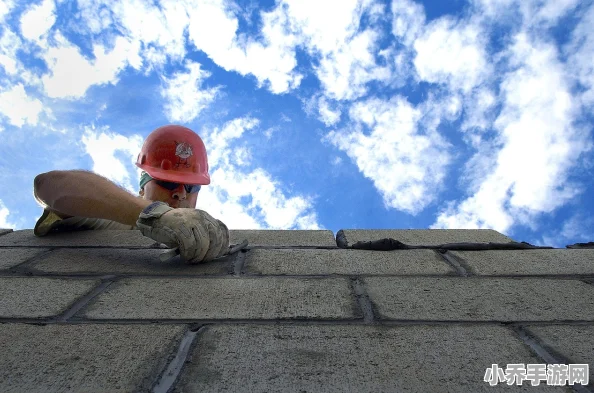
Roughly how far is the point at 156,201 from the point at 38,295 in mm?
651

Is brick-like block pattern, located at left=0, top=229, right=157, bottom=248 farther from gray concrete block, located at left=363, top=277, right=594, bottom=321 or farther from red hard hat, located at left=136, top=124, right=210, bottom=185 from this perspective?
gray concrete block, located at left=363, top=277, right=594, bottom=321

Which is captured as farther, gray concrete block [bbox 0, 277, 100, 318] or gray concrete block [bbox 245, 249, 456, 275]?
gray concrete block [bbox 245, 249, 456, 275]

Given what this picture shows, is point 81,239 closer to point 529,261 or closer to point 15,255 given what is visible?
point 15,255

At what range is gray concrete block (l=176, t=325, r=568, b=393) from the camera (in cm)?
84

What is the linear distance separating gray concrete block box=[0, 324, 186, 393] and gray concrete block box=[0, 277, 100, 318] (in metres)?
0.10

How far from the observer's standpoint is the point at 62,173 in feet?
6.14

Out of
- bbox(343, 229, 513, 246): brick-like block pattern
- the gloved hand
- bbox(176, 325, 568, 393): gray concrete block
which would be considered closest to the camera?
bbox(176, 325, 568, 393): gray concrete block

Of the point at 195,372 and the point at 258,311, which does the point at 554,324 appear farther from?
the point at 195,372

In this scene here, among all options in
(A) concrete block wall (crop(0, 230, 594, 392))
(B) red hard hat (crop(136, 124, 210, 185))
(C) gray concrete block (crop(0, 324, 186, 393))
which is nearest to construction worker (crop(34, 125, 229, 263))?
(B) red hard hat (crop(136, 124, 210, 185))

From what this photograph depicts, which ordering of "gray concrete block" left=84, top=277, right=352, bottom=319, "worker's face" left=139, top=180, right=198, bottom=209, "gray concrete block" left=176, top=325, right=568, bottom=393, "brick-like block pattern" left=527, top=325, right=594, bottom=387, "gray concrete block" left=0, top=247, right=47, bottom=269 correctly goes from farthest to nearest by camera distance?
"worker's face" left=139, top=180, right=198, bottom=209 < "gray concrete block" left=0, top=247, right=47, bottom=269 < "gray concrete block" left=84, top=277, right=352, bottom=319 < "brick-like block pattern" left=527, top=325, right=594, bottom=387 < "gray concrete block" left=176, top=325, right=568, bottom=393

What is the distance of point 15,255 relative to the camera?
1747 mm

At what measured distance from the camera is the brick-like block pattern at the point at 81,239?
192cm

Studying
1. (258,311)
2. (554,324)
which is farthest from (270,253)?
(554,324)

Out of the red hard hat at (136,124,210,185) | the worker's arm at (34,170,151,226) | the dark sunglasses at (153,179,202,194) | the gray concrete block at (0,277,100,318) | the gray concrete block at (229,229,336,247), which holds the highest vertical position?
the red hard hat at (136,124,210,185)
